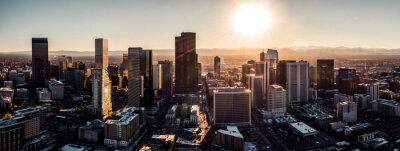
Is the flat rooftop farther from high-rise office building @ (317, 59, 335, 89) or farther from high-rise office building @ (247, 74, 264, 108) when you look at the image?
high-rise office building @ (317, 59, 335, 89)

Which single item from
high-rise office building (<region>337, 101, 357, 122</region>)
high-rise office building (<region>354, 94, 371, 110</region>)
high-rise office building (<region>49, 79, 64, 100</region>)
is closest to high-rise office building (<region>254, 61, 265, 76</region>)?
high-rise office building (<region>354, 94, 371, 110</region>)

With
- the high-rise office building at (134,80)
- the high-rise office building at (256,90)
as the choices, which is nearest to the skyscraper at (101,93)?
the high-rise office building at (134,80)

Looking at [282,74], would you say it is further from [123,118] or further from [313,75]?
[123,118]

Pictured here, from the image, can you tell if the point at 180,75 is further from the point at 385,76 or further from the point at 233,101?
the point at 385,76

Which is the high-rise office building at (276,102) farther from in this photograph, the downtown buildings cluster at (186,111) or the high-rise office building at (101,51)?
the high-rise office building at (101,51)

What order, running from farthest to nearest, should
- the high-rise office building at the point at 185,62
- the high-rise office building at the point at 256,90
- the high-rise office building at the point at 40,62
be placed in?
the high-rise office building at the point at 40,62, the high-rise office building at the point at 185,62, the high-rise office building at the point at 256,90

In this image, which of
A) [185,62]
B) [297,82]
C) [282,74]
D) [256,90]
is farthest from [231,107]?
[185,62]
